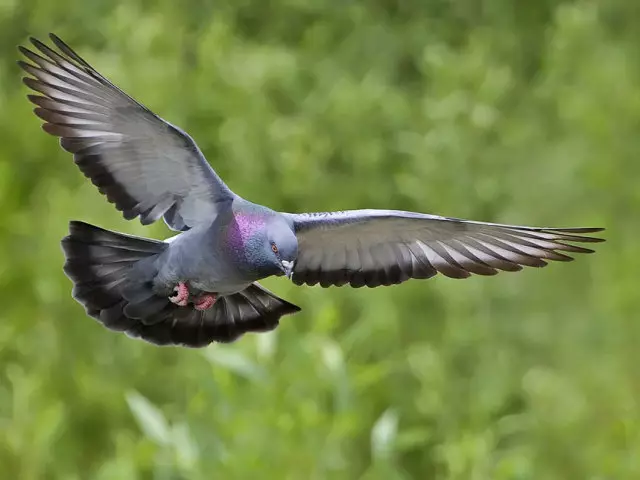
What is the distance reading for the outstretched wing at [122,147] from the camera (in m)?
1.33

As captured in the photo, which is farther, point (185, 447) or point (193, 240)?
point (185, 447)

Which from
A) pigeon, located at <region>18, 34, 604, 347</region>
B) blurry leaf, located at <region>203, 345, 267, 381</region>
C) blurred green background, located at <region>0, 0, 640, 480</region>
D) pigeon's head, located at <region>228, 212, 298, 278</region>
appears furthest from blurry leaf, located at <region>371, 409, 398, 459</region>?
pigeon's head, located at <region>228, 212, 298, 278</region>

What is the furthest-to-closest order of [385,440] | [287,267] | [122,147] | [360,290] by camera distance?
[360,290] < [385,440] < [122,147] < [287,267]

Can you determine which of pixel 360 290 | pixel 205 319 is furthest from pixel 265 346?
pixel 360 290

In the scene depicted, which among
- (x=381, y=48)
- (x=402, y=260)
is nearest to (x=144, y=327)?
(x=402, y=260)

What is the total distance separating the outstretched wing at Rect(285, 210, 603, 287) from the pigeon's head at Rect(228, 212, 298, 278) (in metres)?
0.16

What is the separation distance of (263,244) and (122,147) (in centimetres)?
26

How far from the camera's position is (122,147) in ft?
4.53

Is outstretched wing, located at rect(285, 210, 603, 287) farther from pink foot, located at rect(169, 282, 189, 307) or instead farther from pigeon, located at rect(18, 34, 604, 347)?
pink foot, located at rect(169, 282, 189, 307)

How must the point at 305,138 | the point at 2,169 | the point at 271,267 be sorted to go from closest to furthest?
1. the point at 271,267
2. the point at 2,169
3. the point at 305,138

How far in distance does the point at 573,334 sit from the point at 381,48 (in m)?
1.35

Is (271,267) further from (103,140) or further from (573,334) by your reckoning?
(573,334)

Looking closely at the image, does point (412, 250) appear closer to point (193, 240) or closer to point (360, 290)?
point (193, 240)

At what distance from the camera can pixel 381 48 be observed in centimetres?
362
